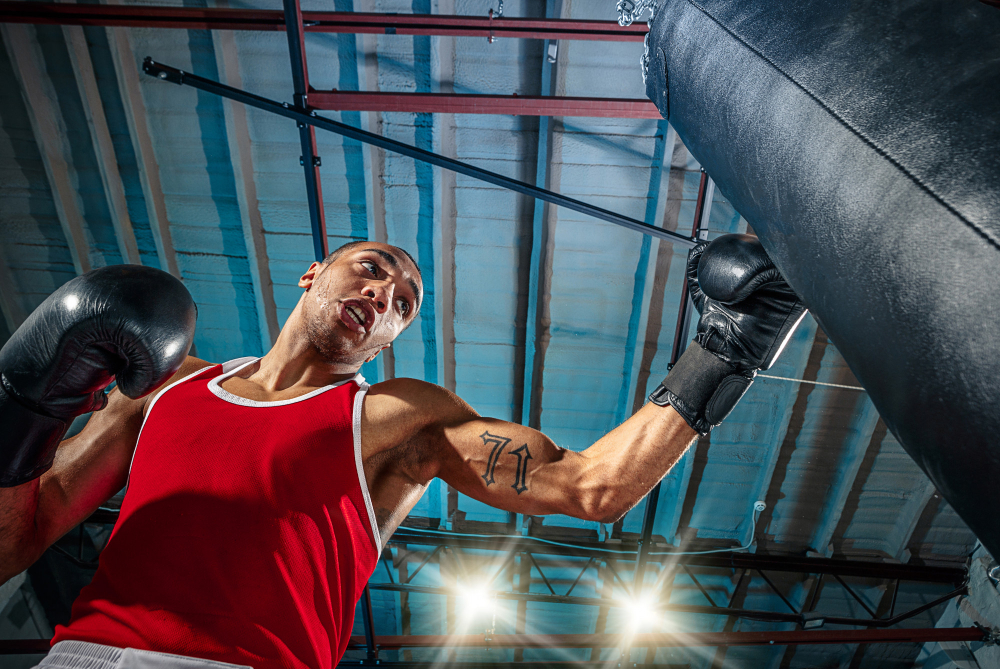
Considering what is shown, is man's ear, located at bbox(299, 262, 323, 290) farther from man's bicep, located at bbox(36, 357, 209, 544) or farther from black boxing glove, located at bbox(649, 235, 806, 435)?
black boxing glove, located at bbox(649, 235, 806, 435)

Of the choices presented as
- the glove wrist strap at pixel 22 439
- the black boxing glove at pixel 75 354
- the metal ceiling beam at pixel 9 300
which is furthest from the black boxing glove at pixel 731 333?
the metal ceiling beam at pixel 9 300

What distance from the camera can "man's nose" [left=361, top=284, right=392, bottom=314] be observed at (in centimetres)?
236

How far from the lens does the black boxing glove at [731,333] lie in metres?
1.68

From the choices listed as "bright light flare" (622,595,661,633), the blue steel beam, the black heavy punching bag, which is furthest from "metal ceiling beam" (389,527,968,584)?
the black heavy punching bag

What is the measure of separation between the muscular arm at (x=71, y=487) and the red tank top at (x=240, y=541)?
12.1 inches

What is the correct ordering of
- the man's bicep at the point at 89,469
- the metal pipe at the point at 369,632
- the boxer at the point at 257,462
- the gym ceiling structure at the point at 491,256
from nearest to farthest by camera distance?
1. the boxer at the point at 257,462
2. the man's bicep at the point at 89,469
3. the gym ceiling structure at the point at 491,256
4. the metal pipe at the point at 369,632

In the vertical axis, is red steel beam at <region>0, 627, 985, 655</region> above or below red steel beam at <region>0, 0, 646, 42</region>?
below

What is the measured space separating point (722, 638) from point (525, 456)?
5.33 meters

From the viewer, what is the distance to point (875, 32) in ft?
2.65

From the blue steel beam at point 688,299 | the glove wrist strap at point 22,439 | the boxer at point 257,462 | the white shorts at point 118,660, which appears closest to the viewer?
the white shorts at point 118,660

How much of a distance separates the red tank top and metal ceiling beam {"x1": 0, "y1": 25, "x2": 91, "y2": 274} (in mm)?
4069

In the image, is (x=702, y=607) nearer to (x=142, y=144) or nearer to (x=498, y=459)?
(x=498, y=459)

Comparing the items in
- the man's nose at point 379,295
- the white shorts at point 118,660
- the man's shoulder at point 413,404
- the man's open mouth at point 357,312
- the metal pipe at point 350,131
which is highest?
the metal pipe at point 350,131

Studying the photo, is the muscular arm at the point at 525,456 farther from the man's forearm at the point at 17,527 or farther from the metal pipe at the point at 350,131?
the metal pipe at the point at 350,131
